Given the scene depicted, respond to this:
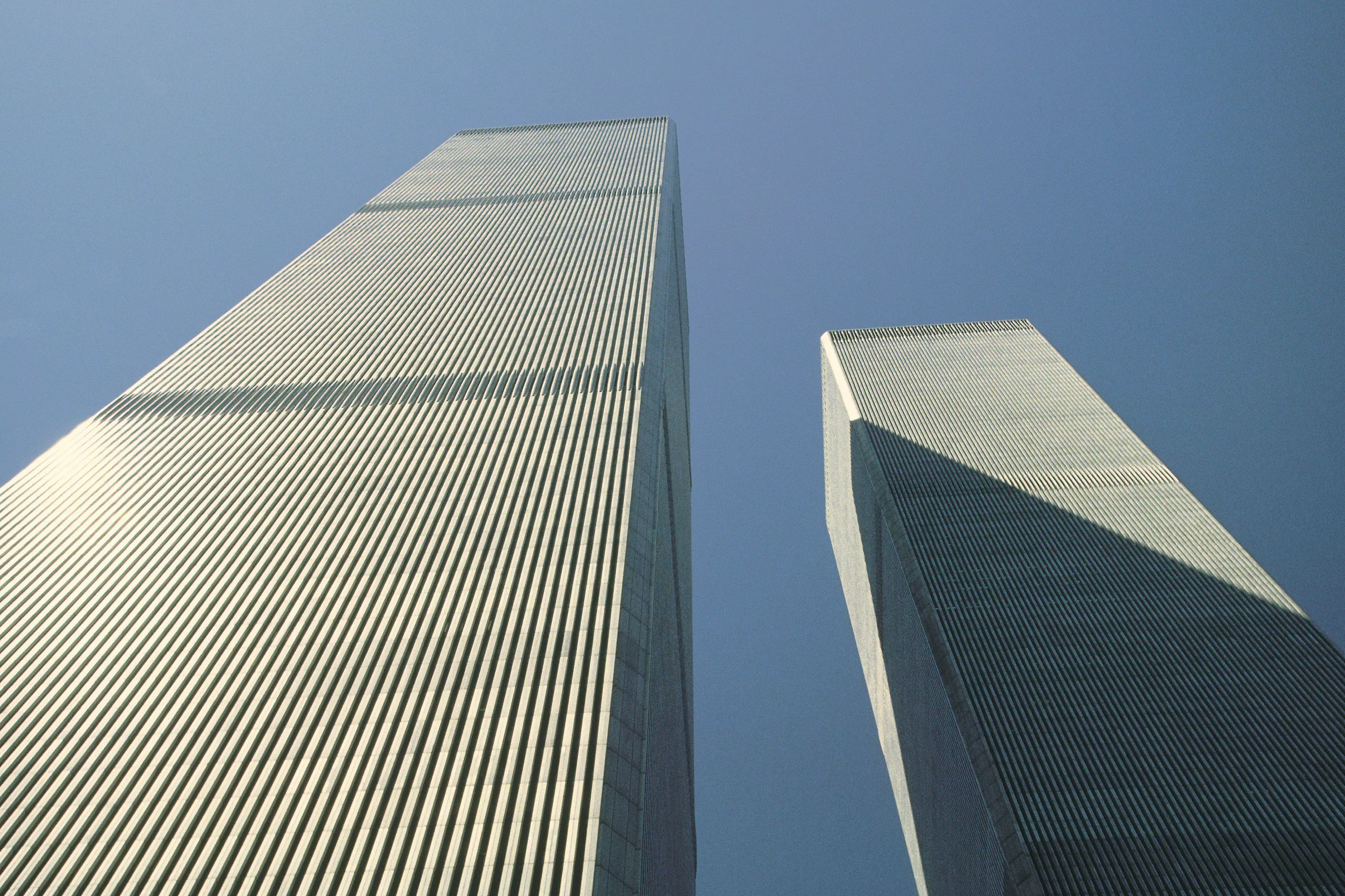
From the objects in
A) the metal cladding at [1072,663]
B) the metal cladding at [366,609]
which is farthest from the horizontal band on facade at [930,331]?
the metal cladding at [366,609]

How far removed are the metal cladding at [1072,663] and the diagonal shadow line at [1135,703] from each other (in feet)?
0.27

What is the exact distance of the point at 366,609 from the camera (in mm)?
22156

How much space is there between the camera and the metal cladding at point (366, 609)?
16219mm

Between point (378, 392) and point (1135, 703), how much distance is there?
33.5 m

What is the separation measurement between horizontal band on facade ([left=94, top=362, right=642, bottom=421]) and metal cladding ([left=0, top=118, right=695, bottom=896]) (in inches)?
6.4

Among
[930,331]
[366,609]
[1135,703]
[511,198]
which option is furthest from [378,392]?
[930,331]

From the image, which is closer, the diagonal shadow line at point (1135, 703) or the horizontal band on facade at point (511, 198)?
the diagonal shadow line at point (1135, 703)

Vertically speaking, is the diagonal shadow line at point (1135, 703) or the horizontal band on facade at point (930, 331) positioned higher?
the horizontal band on facade at point (930, 331)

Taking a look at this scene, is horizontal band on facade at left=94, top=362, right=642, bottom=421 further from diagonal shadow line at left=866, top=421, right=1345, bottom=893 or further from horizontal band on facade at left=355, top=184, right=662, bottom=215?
horizontal band on facade at left=355, top=184, right=662, bottom=215

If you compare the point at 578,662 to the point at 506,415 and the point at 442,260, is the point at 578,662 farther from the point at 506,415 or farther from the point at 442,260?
the point at 442,260

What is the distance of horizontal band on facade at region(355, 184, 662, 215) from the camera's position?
5519cm

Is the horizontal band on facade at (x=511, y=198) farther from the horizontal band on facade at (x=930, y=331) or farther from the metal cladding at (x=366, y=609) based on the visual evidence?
the horizontal band on facade at (x=930, y=331)

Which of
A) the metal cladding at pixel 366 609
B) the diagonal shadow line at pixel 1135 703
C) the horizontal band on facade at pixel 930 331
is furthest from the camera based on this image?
the horizontal band on facade at pixel 930 331

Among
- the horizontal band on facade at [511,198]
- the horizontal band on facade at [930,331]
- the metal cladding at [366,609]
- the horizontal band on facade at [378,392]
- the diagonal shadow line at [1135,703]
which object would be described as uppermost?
the horizontal band on facade at [511,198]
